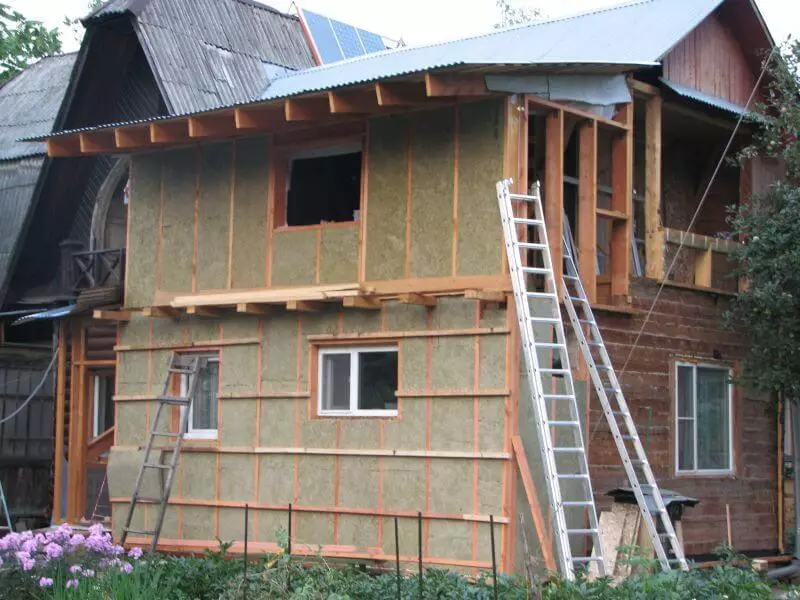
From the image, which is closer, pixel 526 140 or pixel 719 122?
pixel 526 140

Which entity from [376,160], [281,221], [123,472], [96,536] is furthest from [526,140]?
[123,472]

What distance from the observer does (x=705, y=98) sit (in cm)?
1648

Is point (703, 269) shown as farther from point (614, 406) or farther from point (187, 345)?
point (187, 345)

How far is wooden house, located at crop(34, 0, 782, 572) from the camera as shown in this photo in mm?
13961

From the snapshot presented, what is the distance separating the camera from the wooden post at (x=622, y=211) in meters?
15.4

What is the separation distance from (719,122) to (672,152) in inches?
48.1

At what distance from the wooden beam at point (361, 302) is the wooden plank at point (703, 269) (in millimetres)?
4652

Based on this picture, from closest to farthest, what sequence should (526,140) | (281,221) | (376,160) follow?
(526,140) < (376,160) < (281,221)

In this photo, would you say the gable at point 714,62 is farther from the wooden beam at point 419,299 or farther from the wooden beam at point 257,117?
the wooden beam at point 257,117

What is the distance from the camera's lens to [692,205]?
741 inches

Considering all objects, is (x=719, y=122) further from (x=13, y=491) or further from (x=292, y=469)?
(x=13, y=491)

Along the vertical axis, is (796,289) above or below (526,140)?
below

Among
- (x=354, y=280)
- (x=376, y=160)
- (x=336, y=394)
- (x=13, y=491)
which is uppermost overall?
(x=376, y=160)

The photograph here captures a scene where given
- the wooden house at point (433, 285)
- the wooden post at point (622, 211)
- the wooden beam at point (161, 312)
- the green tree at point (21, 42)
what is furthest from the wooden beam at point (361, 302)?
the green tree at point (21, 42)
